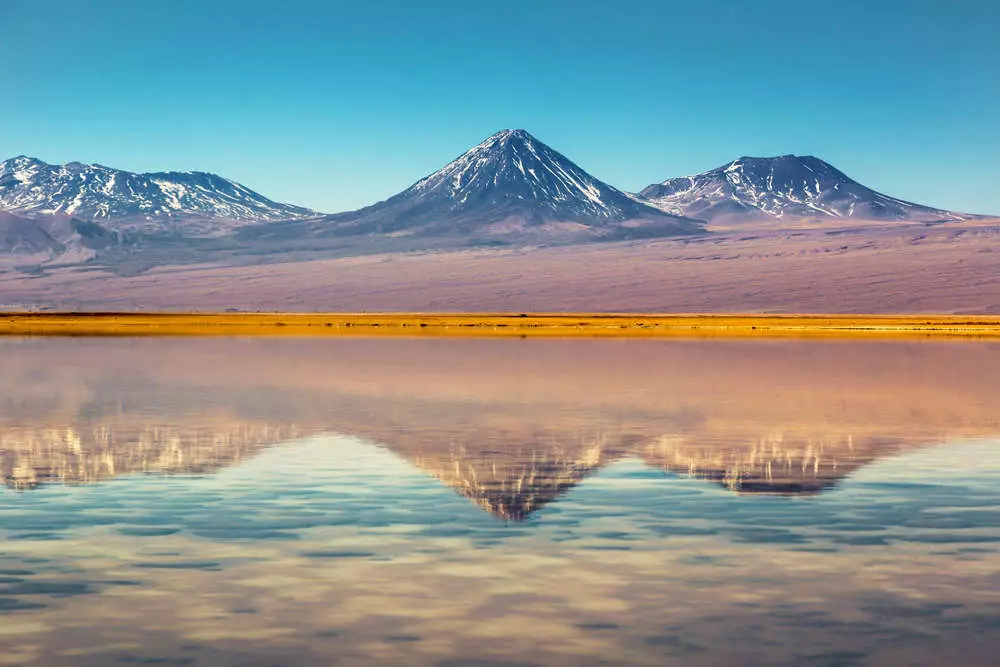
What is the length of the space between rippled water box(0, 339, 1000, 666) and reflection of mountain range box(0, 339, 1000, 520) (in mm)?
128

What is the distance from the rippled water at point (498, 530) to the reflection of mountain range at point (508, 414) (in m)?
0.13

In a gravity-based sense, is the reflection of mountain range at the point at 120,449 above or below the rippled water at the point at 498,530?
above

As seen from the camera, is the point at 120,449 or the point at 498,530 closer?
the point at 498,530

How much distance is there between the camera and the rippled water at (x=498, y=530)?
31.7ft

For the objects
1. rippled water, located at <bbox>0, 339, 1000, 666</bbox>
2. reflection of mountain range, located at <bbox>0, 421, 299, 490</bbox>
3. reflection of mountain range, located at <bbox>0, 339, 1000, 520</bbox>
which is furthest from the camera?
reflection of mountain range, located at <bbox>0, 339, 1000, 520</bbox>

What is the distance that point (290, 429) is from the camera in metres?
24.0

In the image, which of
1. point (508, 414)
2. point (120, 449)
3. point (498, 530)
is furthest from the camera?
point (508, 414)

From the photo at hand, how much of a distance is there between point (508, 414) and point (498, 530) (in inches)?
507

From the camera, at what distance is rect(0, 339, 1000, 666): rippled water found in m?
9.67

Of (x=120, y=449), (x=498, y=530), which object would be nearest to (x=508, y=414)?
(x=120, y=449)

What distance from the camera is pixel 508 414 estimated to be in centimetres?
2680

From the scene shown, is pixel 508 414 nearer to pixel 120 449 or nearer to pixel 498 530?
pixel 120 449

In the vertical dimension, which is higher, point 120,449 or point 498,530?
point 120,449

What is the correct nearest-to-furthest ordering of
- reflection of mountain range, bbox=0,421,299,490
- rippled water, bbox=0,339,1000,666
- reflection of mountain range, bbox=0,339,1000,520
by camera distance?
rippled water, bbox=0,339,1000,666 → reflection of mountain range, bbox=0,421,299,490 → reflection of mountain range, bbox=0,339,1000,520
